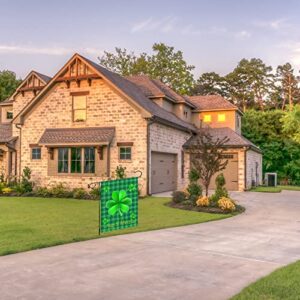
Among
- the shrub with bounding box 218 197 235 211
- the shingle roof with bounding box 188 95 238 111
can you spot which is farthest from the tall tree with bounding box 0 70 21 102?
the shrub with bounding box 218 197 235 211

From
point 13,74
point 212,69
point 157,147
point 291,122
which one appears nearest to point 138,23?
point 157,147

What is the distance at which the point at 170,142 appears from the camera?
73.2 ft

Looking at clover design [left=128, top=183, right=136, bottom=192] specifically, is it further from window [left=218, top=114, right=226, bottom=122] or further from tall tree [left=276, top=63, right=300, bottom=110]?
tall tree [left=276, top=63, right=300, bottom=110]

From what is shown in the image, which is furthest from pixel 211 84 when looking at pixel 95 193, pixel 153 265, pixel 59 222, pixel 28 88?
pixel 153 265

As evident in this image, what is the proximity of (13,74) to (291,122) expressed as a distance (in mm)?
38114

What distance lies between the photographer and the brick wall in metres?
19.5

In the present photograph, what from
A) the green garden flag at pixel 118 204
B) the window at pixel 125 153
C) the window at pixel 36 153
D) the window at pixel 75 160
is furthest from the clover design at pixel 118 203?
the window at pixel 36 153

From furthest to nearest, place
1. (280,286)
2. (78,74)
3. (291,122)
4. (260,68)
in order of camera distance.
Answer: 1. (260,68)
2. (291,122)
3. (78,74)
4. (280,286)

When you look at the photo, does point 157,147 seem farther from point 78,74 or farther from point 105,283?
point 105,283

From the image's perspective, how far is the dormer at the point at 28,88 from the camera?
2538cm

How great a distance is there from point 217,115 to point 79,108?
1198 centimetres

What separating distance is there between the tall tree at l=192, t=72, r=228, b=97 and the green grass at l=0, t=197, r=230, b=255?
4540cm

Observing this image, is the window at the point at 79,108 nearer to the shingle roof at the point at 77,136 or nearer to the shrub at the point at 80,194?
the shingle roof at the point at 77,136

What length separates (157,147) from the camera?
67.2 feet
